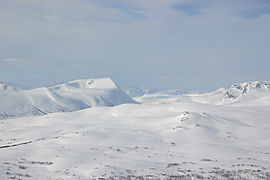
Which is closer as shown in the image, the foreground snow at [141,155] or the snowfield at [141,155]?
the snowfield at [141,155]

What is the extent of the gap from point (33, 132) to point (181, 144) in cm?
3433

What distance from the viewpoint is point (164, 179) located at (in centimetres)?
2473

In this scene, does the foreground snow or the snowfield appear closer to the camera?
the snowfield

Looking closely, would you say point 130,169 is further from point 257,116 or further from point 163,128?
point 257,116

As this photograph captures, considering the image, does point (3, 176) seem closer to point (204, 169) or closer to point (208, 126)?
point (204, 169)

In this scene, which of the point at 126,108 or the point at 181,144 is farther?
the point at 126,108

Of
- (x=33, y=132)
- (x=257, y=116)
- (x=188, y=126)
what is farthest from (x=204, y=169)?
(x=257, y=116)

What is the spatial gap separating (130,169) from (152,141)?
28.3 meters

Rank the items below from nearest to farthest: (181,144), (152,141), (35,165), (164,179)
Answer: (164,179), (35,165), (181,144), (152,141)

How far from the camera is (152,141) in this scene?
5747cm

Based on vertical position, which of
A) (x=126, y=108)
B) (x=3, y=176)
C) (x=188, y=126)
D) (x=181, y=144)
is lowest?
(x=3, y=176)

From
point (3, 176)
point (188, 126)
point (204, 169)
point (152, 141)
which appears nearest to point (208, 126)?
point (188, 126)

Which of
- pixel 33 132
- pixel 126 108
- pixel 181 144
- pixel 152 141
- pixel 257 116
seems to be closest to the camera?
pixel 181 144

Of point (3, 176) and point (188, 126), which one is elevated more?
point (188, 126)
